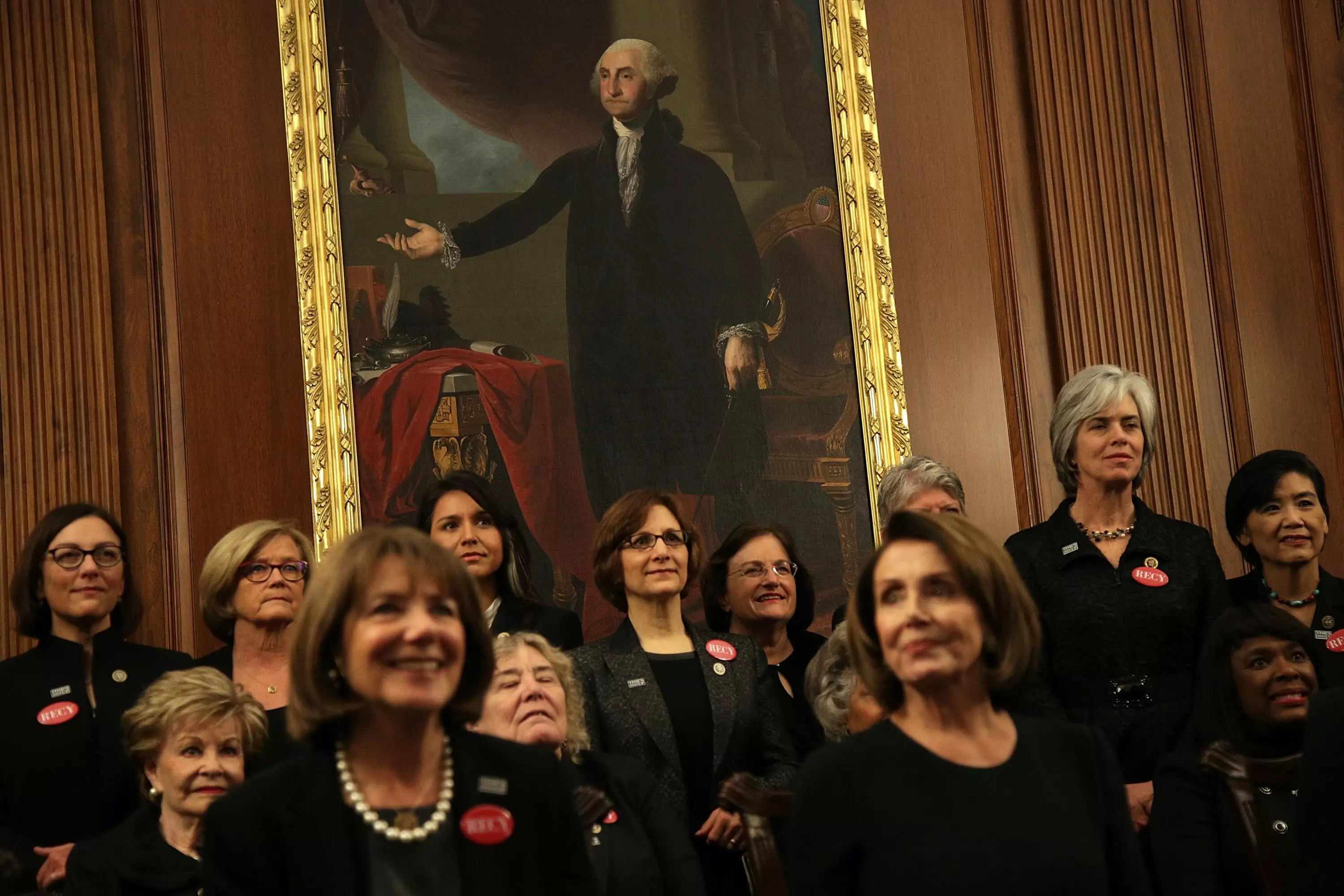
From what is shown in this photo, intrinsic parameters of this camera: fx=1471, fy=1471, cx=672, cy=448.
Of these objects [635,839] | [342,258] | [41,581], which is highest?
[342,258]

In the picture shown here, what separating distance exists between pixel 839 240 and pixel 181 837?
367 centimetres

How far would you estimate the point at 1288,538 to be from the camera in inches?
186

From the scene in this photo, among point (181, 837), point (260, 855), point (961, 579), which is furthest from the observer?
point (181, 837)

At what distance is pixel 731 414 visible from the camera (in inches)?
239

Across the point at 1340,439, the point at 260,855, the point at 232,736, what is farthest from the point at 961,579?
the point at 1340,439

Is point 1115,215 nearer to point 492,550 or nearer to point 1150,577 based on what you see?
point 1150,577

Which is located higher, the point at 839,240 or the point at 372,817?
the point at 839,240

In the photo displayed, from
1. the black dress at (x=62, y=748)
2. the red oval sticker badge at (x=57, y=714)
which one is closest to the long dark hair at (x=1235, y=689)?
the black dress at (x=62, y=748)

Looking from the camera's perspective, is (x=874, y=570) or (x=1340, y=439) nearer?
(x=874, y=570)

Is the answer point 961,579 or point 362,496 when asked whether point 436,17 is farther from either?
point 961,579

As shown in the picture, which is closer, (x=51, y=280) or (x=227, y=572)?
(x=227, y=572)

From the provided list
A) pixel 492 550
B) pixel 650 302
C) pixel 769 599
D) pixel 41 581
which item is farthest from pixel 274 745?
pixel 650 302

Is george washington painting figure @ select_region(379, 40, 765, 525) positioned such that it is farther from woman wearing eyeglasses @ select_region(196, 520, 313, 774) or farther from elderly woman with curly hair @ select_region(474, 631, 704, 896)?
elderly woman with curly hair @ select_region(474, 631, 704, 896)

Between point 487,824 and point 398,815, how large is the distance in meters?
0.15
